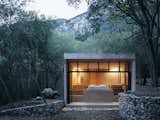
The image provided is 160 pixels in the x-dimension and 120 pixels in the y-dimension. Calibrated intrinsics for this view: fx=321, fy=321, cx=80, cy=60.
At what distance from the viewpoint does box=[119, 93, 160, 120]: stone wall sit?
11.5m

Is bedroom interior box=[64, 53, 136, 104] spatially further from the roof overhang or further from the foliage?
the foliage

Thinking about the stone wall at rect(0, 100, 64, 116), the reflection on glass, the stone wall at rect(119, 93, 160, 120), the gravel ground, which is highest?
the reflection on glass

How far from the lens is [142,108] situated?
11727 millimetres

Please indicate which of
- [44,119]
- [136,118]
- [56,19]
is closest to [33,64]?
[56,19]

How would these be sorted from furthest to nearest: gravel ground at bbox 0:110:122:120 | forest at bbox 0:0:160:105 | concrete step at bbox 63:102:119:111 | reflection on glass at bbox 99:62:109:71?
reflection on glass at bbox 99:62:109:71 → concrete step at bbox 63:102:119:111 → forest at bbox 0:0:160:105 → gravel ground at bbox 0:110:122:120

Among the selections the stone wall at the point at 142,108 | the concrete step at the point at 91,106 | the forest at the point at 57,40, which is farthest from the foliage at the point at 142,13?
the concrete step at the point at 91,106

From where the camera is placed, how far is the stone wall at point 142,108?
11.5 metres

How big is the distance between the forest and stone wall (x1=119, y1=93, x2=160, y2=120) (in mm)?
1880

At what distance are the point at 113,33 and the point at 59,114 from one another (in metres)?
7.94

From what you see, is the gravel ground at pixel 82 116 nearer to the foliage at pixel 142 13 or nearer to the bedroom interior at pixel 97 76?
the foliage at pixel 142 13

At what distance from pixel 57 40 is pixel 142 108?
38.2 ft

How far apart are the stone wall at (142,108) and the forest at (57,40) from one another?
1880 millimetres

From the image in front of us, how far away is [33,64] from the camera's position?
20.0m

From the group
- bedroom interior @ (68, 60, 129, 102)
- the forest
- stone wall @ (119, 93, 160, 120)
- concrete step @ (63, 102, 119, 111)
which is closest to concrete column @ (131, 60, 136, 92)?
the forest
